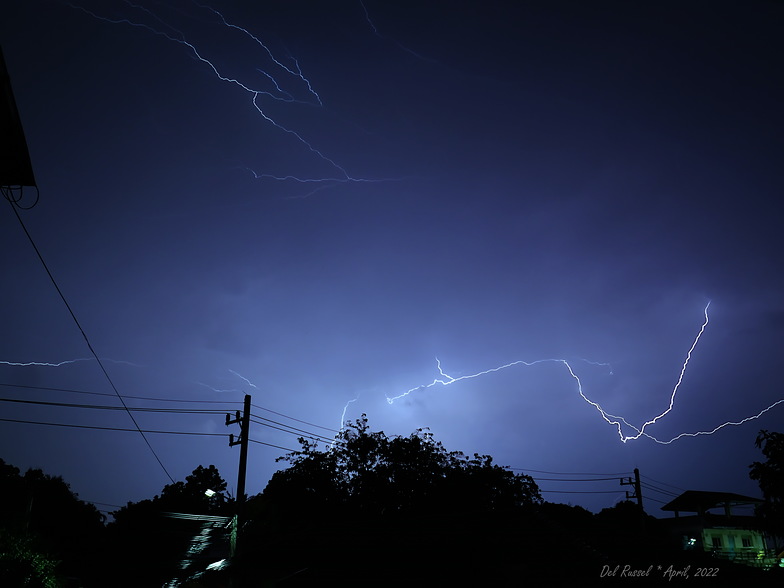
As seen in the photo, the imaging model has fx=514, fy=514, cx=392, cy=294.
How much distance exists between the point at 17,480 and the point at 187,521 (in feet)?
87.4

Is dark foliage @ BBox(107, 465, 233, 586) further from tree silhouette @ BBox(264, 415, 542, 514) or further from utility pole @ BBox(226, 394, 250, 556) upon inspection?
tree silhouette @ BBox(264, 415, 542, 514)

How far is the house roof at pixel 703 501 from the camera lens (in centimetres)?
2989

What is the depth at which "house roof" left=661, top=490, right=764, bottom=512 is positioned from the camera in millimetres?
29891

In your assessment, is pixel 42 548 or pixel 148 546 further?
pixel 148 546

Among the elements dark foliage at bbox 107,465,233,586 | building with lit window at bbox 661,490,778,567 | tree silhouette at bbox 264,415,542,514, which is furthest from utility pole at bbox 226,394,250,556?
building with lit window at bbox 661,490,778,567

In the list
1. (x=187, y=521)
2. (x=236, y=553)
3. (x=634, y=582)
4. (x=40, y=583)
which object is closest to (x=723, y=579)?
(x=634, y=582)

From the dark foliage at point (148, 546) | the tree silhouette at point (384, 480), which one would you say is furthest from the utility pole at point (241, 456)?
the tree silhouette at point (384, 480)

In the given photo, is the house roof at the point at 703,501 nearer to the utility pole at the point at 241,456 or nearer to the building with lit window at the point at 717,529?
the building with lit window at the point at 717,529

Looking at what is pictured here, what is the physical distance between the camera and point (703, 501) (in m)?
30.1

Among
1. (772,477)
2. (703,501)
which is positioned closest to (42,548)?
(772,477)

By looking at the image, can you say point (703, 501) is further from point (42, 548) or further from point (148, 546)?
point (42, 548)

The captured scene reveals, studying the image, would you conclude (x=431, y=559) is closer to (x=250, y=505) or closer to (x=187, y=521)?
(x=187, y=521)

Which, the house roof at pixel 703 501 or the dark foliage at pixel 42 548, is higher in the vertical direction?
the house roof at pixel 703 501

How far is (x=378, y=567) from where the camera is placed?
12.2m
